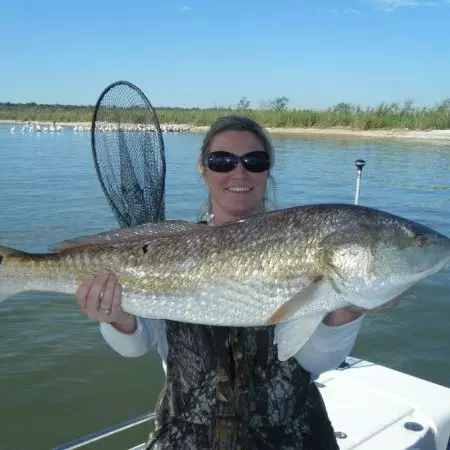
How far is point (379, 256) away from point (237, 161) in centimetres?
104

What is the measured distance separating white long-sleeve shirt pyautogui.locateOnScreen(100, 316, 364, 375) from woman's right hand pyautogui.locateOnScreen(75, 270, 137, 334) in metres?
0.16

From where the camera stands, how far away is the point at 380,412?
13.2ft

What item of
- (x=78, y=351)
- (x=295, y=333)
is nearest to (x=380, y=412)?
(x=295, y=333)

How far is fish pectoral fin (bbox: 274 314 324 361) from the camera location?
101 inches

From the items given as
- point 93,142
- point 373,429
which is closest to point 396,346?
point 373,429

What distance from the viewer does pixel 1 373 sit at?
Result: 7012 mm

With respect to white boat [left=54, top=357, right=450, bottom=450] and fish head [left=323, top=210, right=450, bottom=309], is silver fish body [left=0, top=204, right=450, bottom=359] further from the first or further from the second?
white boat [left=54, top=357, right=450, bottom=450]

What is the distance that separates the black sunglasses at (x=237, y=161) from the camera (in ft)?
10.5

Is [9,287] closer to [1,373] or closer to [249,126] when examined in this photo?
[249,126]

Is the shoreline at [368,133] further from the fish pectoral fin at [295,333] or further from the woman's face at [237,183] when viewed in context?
the fish pectoral fin at [295,333]

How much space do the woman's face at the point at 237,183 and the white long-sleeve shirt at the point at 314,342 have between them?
79cm

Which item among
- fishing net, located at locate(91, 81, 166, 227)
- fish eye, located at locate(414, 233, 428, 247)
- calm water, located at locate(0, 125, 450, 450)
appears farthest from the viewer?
calm water, located at locate(0, 125, 450, 450)

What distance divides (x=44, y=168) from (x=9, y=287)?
84.1 ft

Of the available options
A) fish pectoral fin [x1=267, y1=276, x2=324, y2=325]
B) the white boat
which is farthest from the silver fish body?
the white boat
